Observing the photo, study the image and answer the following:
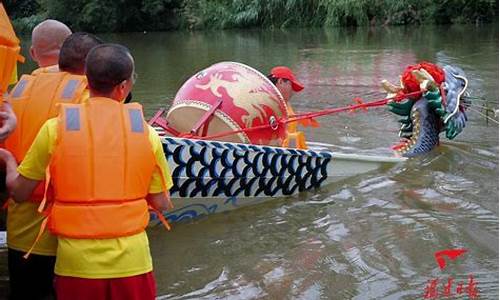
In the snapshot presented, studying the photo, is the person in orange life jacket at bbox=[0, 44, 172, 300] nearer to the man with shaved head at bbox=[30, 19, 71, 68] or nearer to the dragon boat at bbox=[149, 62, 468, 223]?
the man with shaved head at bbox=[30, 19, 71, 68]

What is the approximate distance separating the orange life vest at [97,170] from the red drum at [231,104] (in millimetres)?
2406

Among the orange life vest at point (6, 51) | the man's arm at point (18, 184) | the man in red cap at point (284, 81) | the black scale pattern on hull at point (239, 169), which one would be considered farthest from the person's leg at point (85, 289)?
the man in red cap at point (284, 81)

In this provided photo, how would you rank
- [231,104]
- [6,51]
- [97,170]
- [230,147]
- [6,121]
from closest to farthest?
[97,170], [6,121], [6,51], [230,147], [231,104]

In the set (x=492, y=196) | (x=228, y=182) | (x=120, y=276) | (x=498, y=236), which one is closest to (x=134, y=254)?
(x=120, y=276)

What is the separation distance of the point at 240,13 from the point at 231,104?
25.7 meters

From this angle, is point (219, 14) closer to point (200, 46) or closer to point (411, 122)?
point (200, 46)

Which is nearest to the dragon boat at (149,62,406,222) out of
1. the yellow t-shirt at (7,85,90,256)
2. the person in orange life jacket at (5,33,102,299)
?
the person in orange life jacket at (5,33,102,299)

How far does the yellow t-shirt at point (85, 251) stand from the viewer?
2482 mm

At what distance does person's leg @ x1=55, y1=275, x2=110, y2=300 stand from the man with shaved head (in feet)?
3.67

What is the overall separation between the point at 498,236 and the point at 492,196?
0.92 metres

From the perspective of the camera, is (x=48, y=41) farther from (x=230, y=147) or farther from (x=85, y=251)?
(x=230, y=147)

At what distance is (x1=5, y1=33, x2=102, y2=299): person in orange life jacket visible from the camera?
287cm

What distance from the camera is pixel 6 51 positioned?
292cm

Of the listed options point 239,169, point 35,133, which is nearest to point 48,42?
point 35,133
